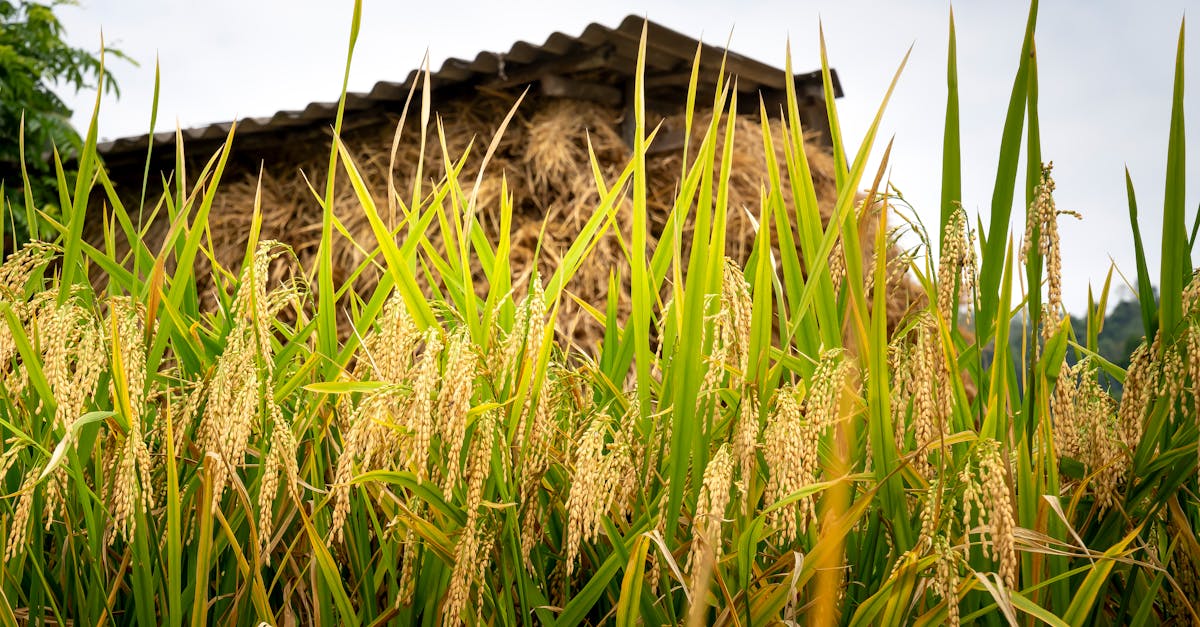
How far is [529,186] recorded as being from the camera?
4730 mm

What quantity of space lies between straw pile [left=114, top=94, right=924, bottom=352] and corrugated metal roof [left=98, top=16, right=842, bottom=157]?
20 cm

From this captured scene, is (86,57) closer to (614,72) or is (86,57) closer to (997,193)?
(614,72)

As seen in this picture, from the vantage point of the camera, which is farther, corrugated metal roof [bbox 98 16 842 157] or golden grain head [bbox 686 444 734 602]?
corrugated metal roof [bbox 98 16 842 157]

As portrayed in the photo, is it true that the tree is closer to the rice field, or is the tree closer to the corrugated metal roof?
the corrugated metal roof

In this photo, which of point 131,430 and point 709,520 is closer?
point 709,520

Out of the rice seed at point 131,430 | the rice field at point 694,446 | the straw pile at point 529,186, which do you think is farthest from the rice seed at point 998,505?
the straw pile at point 529,186

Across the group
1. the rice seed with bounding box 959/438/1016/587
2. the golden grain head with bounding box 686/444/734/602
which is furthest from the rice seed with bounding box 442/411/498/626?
the rice seed with bounding box 959/438/1016/587

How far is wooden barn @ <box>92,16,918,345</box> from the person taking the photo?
457 cm

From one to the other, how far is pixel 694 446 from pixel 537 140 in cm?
407

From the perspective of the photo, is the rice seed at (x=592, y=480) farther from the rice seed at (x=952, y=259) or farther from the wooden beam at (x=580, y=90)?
the wooden beam at (x=580, y=90)

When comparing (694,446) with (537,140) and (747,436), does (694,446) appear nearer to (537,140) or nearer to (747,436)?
(747,436)

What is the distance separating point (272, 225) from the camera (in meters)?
5.45

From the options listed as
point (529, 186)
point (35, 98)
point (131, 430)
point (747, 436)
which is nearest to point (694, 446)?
point (747, 436)

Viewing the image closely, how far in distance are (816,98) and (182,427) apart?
5.03 meters
